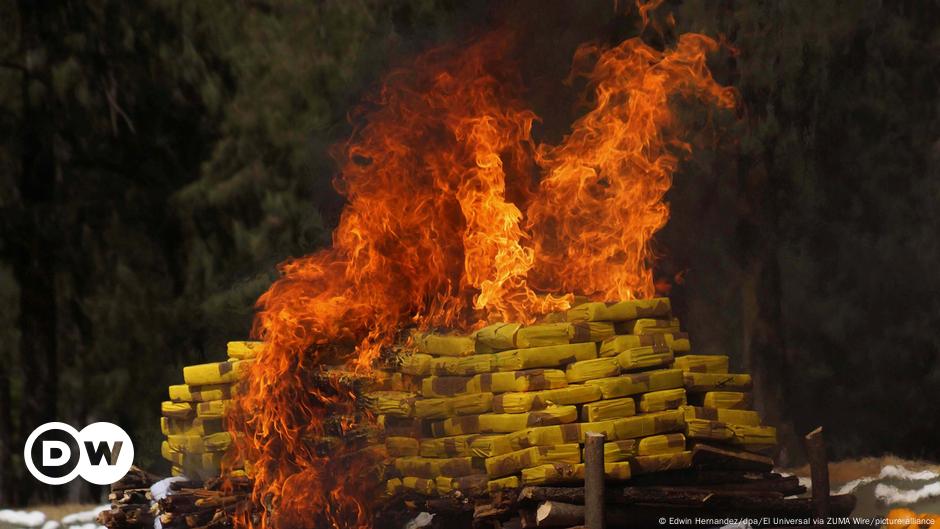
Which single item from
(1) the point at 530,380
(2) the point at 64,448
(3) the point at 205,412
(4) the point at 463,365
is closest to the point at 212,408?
(3) the point at 205,412

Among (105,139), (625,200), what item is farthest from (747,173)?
(105,139)

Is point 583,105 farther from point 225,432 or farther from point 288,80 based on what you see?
point 225,432

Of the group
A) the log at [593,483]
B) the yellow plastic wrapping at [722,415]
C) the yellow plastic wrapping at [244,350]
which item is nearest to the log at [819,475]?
the yellow plastic wrapping at [722,415]

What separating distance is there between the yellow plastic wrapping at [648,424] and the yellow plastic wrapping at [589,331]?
24.7 inches

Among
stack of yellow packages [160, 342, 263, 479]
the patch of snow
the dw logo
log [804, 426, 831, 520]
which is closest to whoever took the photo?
log [804, 426, 831, 520]

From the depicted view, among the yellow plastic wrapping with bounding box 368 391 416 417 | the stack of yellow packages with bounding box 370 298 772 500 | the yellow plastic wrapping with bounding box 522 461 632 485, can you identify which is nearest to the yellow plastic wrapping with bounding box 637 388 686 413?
the stack of yellow packages with bounding box 370 298 772 500

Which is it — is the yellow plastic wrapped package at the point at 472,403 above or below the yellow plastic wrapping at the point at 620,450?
above

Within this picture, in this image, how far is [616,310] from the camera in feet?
32.6

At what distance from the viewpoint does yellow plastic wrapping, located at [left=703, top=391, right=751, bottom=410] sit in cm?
1005

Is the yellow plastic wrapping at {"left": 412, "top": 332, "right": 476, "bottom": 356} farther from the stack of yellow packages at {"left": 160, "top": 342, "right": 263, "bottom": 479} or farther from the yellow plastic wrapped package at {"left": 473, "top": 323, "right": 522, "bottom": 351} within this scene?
the stack of yellow packages at {"left": 160, "top": 342, "right": 263, "bottom": 479}

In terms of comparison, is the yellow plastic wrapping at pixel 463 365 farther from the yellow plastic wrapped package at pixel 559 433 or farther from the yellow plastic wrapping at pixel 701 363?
the yellow plastic wrapping at pixel 701 363

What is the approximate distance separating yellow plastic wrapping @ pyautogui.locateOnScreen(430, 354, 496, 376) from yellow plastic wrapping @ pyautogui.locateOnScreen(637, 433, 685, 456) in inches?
46.4

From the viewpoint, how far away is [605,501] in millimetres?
9469

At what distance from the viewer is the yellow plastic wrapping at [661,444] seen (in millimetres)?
9586
